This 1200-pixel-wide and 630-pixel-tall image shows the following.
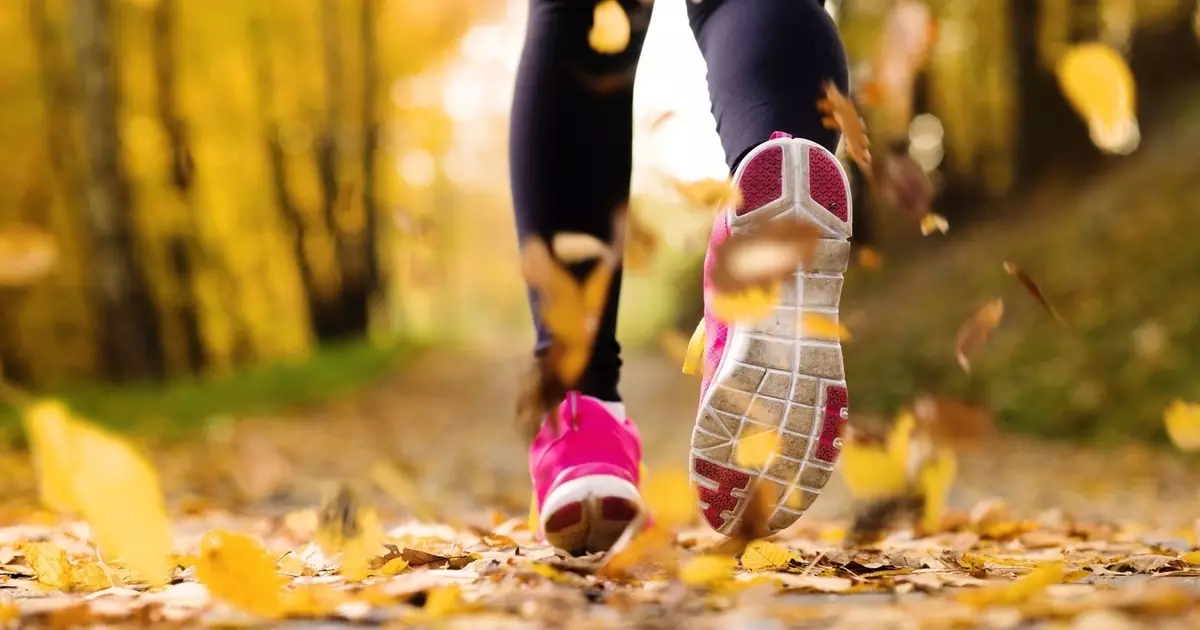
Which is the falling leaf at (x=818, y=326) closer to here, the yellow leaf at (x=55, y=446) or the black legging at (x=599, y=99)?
the black legging at (x=599, y=99)

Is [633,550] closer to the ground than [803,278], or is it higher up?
closer to the ground

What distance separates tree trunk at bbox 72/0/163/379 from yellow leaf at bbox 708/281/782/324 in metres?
6.13

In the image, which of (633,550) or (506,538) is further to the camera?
(506,538)

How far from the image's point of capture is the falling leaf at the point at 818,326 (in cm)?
117

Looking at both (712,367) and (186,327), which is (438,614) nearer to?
(712,367)

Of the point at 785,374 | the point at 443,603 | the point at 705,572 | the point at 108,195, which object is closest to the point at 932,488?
the point at 785,374

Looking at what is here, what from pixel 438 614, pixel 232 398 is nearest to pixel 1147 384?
pixel 438 614

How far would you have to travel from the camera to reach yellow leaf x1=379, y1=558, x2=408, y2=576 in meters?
1.22

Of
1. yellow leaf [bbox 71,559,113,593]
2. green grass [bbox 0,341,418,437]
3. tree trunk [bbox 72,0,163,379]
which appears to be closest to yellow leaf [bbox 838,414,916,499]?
yellow leaf [bbox 71,559,113,593]

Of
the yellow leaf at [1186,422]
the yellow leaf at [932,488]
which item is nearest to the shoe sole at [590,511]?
the yellow leaf at [932,488]

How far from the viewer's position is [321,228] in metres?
11.8

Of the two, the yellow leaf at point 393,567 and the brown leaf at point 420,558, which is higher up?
the brown leaf at point 420,558

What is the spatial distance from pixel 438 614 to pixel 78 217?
10.3 metres

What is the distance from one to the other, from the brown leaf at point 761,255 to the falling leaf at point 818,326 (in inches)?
2.7
